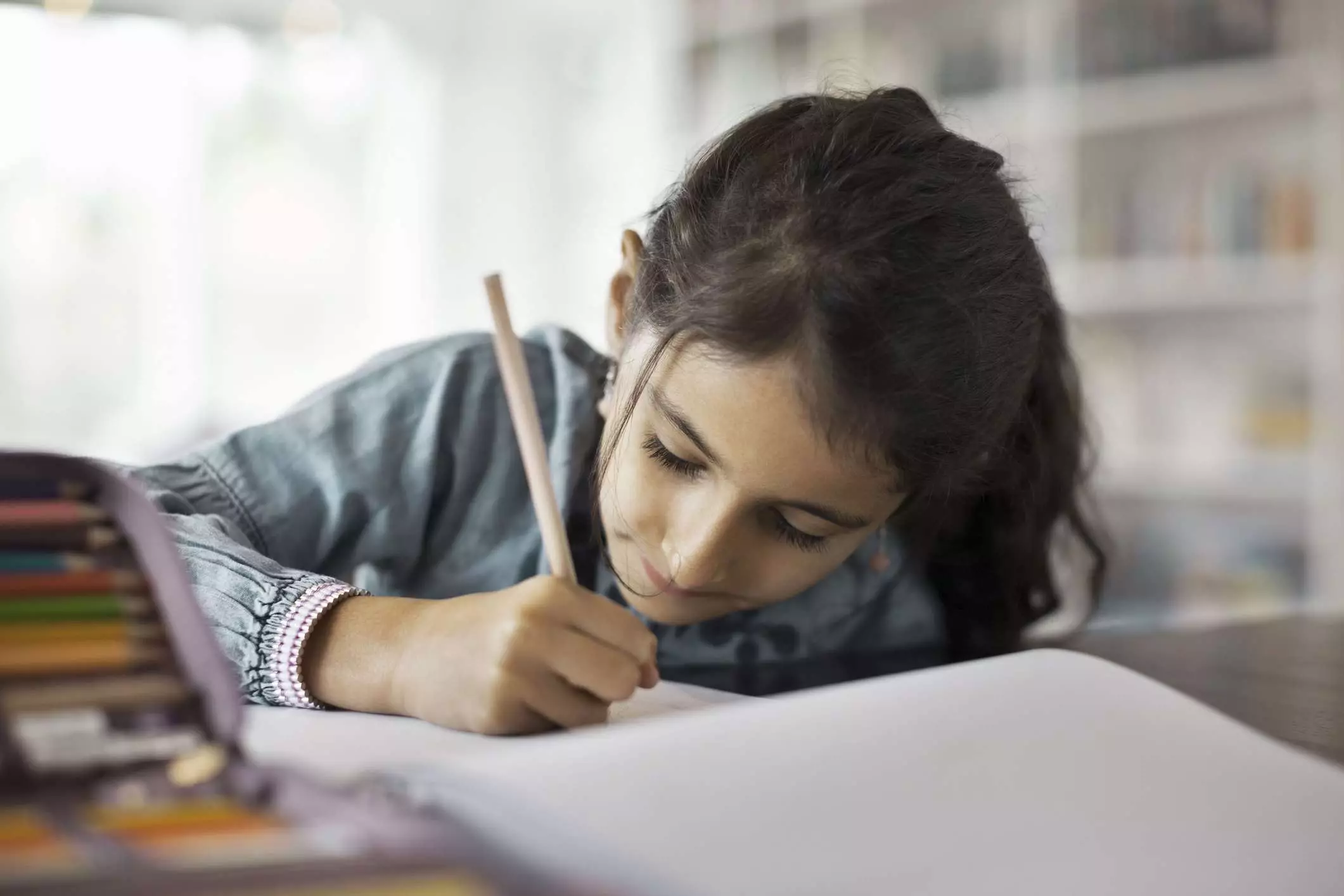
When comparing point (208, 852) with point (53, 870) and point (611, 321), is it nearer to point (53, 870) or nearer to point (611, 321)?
point (53, 870)

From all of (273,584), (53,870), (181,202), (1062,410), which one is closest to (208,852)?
(53,870)

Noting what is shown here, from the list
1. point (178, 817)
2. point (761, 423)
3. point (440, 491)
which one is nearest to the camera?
point (178, 817)

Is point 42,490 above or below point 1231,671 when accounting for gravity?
above

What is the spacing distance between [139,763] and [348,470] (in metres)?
0.45

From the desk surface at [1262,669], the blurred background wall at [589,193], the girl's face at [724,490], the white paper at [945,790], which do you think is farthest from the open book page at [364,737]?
the blurred background wall at [589,193]

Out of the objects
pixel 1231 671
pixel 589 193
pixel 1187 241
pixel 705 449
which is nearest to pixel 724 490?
pixel 705 449

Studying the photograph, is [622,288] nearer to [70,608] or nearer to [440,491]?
[440,491]

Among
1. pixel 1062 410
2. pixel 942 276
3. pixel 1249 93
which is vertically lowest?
pixel 1062 410

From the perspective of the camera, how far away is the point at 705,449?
54 cm

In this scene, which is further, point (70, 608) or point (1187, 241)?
point (1187, 241)

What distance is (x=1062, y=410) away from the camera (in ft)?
A: 2.75

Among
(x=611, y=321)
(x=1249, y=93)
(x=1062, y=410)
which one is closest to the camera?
(x=611, y=321)

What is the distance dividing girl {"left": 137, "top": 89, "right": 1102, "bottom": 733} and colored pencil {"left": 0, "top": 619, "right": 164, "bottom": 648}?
0.40ft

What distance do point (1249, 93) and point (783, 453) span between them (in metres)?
1.80
